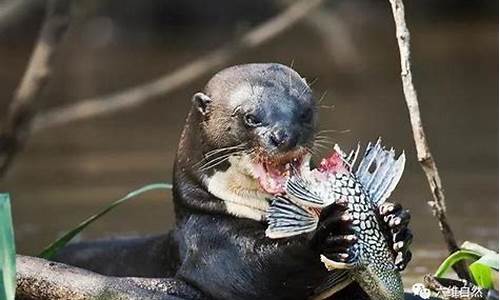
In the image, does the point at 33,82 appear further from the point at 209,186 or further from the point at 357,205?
the point at 357,205

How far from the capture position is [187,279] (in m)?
2.81

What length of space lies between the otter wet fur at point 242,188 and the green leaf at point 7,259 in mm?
313

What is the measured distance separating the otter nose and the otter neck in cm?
10

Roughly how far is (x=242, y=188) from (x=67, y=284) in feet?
1.18

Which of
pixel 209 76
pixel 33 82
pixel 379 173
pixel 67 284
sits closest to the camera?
pixel 379 173

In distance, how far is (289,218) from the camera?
248cm

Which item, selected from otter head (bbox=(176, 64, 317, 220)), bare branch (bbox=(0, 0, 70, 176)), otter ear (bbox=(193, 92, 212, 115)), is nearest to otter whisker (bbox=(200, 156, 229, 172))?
otter head (bbox=(176, 64, 317, 220))

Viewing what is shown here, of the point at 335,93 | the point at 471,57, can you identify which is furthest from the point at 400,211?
the point at 471,57

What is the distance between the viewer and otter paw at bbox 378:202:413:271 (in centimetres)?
244

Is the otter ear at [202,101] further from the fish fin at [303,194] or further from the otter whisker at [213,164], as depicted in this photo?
the fish fin at [303,194]

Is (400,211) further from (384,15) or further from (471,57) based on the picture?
(384,15)

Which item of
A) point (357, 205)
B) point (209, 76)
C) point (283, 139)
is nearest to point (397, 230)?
point (357, 205)

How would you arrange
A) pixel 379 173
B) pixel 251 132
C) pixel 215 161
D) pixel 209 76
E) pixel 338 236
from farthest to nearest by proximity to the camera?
pixel 209 76 < pixel 215 161 < pixel 251 132 < pixel 379 173 < pixel 338 236

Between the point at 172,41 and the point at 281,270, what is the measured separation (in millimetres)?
10800
